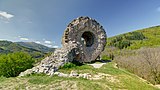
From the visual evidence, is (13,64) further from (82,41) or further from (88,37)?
(82,41)

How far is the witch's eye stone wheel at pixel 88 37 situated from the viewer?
2456 cm

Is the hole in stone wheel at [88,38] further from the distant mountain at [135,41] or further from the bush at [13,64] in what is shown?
the distant mountain at [135,41]

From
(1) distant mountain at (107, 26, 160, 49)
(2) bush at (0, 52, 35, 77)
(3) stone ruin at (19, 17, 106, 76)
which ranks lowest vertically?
(2) bush at (0, 52, 35, 77)

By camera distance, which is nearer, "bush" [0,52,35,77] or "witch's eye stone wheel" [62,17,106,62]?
"witch's eye stone wheel" [62,17,106,62]

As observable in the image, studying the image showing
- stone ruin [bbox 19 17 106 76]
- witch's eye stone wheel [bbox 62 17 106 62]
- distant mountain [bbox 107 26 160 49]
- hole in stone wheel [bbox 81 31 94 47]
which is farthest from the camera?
distant mountain [bbox 107 26 160 49]

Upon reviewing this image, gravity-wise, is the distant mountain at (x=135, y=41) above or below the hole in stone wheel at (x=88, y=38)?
above

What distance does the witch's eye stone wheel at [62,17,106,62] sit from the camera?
80.6 feet

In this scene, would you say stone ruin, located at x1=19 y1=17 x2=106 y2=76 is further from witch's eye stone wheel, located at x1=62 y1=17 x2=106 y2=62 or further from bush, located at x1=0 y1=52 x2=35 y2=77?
bush, located at x1=0 y1=52 x2=35 y2=77

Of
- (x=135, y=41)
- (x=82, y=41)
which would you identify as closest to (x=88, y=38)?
(x=82, y=41)

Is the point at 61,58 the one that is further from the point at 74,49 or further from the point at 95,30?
the point at 95,30

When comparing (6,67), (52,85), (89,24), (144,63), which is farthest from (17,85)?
(6,67)

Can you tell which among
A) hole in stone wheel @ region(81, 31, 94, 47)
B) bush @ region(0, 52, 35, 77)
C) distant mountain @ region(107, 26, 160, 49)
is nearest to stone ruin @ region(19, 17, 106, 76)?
hole in stone wheel @ region(81, 31, 94, 47)

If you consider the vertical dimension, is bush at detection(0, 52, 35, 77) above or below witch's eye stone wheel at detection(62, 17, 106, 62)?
below

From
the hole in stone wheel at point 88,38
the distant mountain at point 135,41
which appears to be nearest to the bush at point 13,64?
the hole in stone wheel at point 88,38
